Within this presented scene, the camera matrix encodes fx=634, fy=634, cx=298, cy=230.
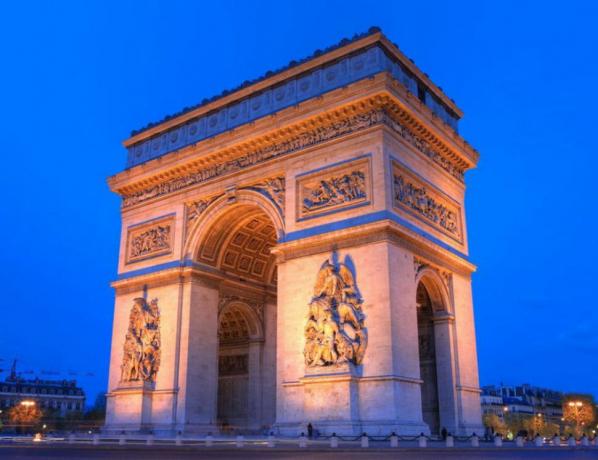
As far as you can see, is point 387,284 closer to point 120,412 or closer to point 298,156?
point 298,156

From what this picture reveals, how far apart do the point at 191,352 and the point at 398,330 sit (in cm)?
883

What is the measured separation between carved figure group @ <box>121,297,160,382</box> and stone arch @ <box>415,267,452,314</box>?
1070cm

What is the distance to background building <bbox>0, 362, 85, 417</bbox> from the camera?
→ 7856 centimetres

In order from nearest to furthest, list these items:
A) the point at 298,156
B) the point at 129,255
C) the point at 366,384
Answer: the point at 366,384
the point at 298,156
the point at 129,255

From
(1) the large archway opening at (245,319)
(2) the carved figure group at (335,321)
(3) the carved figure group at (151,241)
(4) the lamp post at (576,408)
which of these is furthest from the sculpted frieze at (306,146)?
(4) the lamp post at (576,408)

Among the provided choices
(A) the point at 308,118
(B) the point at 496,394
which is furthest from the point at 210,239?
(B) the point at 496,394

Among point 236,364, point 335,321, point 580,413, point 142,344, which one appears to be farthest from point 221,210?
point 580,413

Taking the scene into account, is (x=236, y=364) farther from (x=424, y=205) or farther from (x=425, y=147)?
(x=425, y=147)

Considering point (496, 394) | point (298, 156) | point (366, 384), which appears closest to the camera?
point (366, 384)

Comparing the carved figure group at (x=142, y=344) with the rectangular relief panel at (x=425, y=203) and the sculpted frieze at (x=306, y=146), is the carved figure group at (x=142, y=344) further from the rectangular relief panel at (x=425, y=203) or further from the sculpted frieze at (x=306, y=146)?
the rectangular relief panel at (x=425, y=203)

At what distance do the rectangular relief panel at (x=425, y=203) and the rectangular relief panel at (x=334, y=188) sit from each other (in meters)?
1.05

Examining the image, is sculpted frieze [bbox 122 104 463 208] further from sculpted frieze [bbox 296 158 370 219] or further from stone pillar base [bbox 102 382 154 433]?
stone pillar base [bbox 102 382 154 433]

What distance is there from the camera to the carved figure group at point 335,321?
1977 cm

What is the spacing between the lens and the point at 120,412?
25.1 metres
